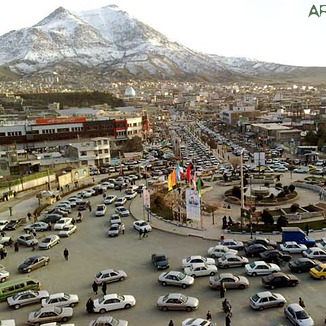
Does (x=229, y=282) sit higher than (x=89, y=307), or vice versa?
(x=229, y=282)

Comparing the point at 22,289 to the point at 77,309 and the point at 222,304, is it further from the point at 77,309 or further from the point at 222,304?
the point at 222,304

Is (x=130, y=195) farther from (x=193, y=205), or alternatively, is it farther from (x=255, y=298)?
(x=255, y=298)

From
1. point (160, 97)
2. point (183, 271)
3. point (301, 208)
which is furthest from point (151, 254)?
point (160, 97)

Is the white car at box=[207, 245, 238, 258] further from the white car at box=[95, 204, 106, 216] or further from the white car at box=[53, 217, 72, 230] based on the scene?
the white car at box=[95, 204, 106, 216]

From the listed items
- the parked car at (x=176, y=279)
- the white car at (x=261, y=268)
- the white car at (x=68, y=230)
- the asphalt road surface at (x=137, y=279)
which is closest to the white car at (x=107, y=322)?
the asphalt road surface at (x=137, y=279)

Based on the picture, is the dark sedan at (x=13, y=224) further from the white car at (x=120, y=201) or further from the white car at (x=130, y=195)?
the white car at (x=130, y=195)

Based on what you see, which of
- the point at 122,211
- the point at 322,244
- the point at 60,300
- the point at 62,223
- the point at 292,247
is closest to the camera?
the point at 60,300

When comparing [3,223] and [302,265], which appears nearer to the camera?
[302,265]

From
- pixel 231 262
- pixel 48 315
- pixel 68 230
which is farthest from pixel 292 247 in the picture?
pixel 68 230
